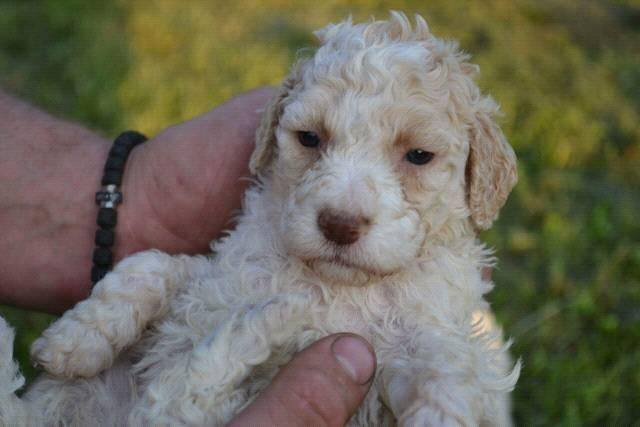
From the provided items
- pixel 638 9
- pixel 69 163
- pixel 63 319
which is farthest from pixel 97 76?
pixel 638 9

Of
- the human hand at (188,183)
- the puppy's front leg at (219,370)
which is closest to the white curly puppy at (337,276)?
the puppy's front leg at (219,370)

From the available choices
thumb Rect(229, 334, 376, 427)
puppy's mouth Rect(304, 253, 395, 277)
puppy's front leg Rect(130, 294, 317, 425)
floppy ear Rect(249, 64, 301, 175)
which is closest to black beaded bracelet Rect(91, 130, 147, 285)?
floppy ear Rect(249, 64, 301, 175)

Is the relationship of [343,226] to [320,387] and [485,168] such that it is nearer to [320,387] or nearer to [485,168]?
[320,387]

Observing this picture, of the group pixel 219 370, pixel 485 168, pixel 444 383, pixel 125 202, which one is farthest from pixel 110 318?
pixel 485 168

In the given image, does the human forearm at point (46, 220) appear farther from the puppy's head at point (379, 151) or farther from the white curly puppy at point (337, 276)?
the puppy's head at point (379, 151)

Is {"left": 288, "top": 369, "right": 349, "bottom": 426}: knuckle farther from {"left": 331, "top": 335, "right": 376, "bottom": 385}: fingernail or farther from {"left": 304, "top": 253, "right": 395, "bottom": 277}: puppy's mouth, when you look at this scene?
{"left": 304, "top": 253, "right": 395, "bottom": 277}: puppy's mouth

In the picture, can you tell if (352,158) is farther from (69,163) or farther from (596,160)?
(596,160)

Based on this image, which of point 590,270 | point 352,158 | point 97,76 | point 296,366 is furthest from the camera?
point 97,76
